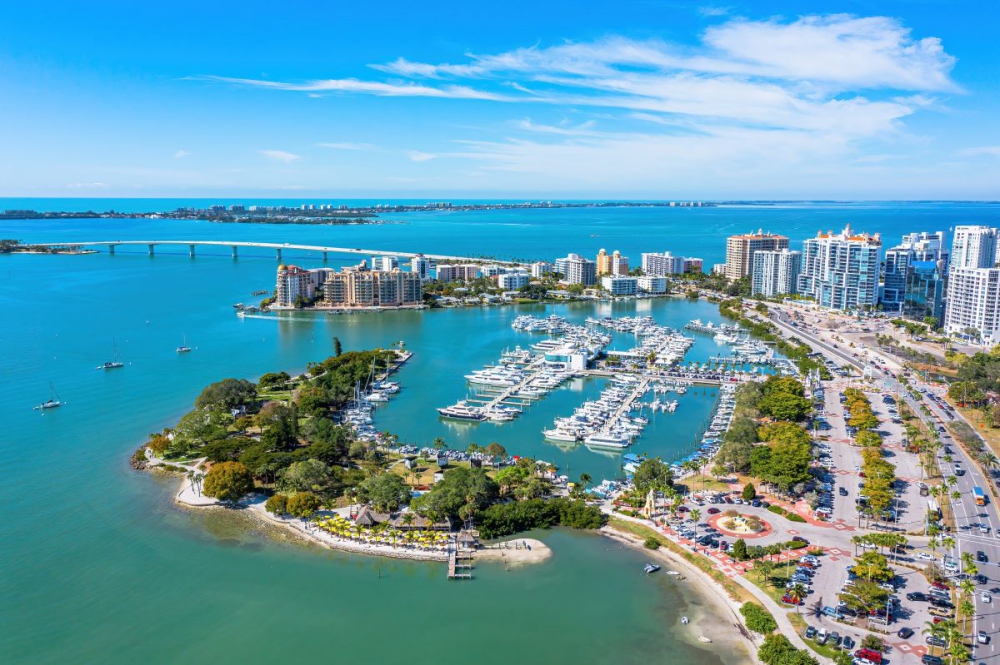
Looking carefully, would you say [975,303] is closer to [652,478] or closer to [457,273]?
[652,478]

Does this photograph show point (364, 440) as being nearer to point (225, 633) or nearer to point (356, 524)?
point (356, 524)

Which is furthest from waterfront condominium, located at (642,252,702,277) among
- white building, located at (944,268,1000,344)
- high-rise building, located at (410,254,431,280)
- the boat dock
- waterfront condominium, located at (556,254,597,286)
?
the boat dock

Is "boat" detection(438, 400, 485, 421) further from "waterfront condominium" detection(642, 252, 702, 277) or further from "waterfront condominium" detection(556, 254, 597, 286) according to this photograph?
"waterfront condominium" detection(642, 252, 702, 277)

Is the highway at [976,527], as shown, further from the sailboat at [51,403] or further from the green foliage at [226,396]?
the sailboat at [51,403]

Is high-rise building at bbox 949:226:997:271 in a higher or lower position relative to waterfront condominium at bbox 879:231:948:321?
higher

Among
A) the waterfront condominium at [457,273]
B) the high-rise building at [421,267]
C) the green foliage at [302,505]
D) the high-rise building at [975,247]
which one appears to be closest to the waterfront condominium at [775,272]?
the high-rise building at [975,247]

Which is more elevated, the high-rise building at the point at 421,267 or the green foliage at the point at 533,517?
the high-rise building at the point at 421,267

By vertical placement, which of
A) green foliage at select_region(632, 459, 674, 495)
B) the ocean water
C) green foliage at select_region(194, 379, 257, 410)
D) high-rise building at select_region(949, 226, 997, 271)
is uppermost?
high-rise building at select_region(949, 226, 997, 271)
